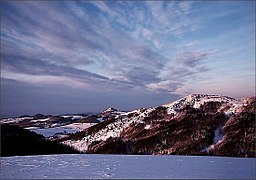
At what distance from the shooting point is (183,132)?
136 metres

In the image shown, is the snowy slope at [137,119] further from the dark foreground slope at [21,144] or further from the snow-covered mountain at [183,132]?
the dark foreground slope at [21,144]

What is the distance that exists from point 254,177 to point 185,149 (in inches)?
3897

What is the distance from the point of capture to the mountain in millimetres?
118812

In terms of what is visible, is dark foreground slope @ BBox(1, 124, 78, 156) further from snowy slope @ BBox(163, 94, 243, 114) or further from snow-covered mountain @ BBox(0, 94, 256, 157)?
snowy slope @ BBox(163, 94, 243, 114)

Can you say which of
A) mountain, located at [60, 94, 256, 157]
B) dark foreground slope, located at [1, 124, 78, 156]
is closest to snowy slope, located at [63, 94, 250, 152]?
mountain, located at [60, 94, 256, 157]

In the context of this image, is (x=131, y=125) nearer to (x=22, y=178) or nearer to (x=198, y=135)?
(x=198, y=135)

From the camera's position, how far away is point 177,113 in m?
169

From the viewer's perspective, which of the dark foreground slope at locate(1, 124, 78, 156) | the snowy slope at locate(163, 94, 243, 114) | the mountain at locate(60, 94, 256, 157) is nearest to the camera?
the dark foreground slope at locate(1, 124, 78, 156)

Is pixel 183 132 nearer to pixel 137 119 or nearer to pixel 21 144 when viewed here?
pixel 137 119

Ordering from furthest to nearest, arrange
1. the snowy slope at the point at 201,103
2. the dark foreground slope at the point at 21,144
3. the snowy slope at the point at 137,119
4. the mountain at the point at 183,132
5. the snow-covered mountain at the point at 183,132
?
the snowy slope at the point at 137,119
the snowy slope at the point at 201,103
the snow-covered mountain at the point at 183,132
the mountain at the point at 183,132
the dark foreground slope at the point at 21,144

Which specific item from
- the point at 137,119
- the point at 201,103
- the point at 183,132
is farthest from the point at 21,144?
the point at 201,103

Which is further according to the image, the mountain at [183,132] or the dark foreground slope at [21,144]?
the mountain at [183,132]

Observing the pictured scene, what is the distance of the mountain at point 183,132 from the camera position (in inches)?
4678

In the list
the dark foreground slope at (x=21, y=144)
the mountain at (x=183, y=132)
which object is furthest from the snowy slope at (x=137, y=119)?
the dark foreground slope at (x=21, y=144)
